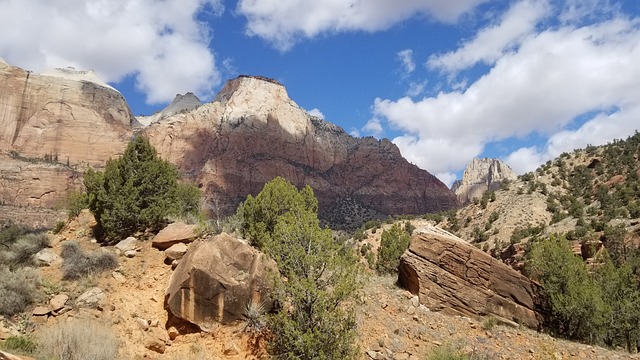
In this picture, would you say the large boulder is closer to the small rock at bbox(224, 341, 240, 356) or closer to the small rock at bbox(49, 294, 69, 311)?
the small rock at bbox(224, 341, 240, 356)

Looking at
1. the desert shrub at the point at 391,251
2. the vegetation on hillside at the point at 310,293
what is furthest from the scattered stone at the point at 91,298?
the desert shrub at the point at 391,251

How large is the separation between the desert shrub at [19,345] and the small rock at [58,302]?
188cm

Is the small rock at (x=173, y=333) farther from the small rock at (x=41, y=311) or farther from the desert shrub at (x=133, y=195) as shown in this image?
the desert shrub at (x=133, y=195)

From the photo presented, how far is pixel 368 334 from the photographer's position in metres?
13.8

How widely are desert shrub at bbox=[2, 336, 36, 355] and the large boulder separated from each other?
3439mm

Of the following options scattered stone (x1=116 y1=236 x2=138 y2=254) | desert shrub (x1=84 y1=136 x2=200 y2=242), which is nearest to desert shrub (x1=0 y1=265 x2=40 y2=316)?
scattered stone (x1=116 y1=236 x2=138 y2=254)

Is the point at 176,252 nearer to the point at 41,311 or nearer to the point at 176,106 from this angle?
the point at 41,311

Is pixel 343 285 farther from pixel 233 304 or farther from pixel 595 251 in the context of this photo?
pixel 595 251

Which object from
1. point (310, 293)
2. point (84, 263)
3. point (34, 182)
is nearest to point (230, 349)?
point (310, 293)

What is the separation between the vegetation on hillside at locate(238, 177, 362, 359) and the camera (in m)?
11.0

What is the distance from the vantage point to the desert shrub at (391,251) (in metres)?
28.9

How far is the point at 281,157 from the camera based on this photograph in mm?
139750

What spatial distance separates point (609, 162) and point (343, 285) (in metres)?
52.3

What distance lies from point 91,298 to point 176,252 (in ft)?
9.29
